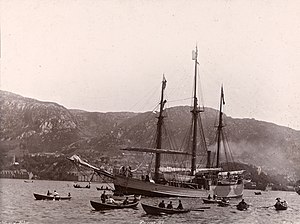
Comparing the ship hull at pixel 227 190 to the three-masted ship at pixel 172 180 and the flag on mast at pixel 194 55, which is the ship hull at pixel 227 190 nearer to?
the three-masted ship at pixel 172 180

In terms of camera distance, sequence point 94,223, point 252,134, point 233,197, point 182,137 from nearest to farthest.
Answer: point 94,223 < point 252,134 < point 182,137 < point 233,197

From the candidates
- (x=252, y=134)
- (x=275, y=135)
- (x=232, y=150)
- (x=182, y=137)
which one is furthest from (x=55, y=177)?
(x=275, y=135)

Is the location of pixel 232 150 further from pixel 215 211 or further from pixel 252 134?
pixel 215 211

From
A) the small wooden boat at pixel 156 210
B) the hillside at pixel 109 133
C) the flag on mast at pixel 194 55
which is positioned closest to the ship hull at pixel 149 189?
the hillside at pixel 109 133

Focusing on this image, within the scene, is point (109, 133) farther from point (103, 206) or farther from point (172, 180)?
point (103, 206)

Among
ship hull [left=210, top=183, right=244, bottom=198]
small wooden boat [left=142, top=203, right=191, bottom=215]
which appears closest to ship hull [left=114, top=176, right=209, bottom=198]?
ship hull [left=210, top=183, right=244, bottom=198]

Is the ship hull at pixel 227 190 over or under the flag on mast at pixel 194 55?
under

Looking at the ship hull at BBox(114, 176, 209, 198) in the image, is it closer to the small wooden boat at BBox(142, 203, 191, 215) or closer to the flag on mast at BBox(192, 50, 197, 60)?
the small wooden boat at BBox(142, 203, 191, 215)
